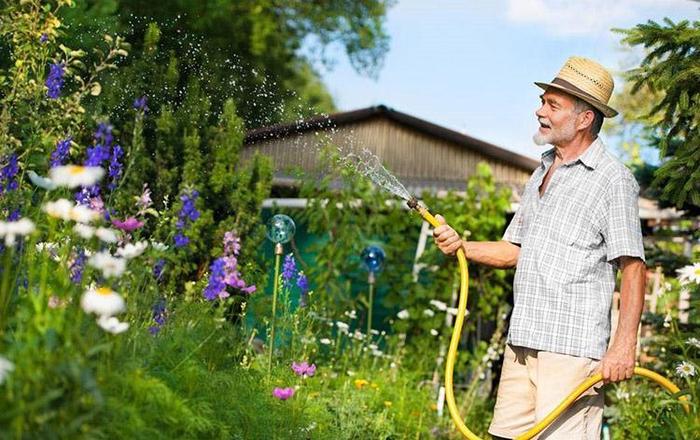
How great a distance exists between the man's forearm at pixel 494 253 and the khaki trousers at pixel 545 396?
0.32 meters

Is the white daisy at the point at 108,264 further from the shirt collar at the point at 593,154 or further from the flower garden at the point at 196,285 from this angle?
the shirt collar at the point at 593,154

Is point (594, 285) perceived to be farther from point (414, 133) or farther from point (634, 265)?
point (414, 133)

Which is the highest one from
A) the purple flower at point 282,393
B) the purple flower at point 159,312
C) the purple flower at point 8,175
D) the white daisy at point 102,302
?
the purple flower at point 8,175

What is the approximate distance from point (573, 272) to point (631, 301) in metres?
0.21

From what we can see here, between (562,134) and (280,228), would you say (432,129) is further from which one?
(562,134)

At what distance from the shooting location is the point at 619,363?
348cm

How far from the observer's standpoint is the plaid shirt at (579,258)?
11.9ft

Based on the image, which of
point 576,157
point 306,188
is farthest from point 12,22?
point 306,188

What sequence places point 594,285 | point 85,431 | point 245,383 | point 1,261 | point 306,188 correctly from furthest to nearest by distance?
point 306,188, point 594,285, point 245,383, point 1,261, point 85,431

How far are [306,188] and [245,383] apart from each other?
13.7 ft

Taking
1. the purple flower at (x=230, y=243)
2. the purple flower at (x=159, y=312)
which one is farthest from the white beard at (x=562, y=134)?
the purple flower at (x=230, y=243)

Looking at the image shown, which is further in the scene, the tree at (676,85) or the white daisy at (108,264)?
the tree at (676,85)

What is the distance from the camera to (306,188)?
7484 millimetres

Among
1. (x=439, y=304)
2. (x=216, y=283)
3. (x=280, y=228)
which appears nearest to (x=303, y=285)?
(x=280, y=228)
